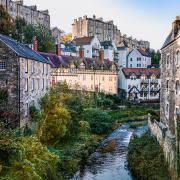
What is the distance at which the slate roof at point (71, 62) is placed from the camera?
65.2m

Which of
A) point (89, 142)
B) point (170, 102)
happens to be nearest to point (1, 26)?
point (89, 142)

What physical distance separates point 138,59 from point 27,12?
40.3 m

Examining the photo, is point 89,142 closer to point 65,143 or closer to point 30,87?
point 65,143

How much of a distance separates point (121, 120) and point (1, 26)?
28.4 metres

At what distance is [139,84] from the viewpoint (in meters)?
82.2

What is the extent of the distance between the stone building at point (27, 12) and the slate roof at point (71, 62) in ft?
118

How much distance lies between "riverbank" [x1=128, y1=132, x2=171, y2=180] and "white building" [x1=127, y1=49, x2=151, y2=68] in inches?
2571

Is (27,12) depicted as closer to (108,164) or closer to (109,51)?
(109,51)

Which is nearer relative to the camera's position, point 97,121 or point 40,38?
point 97,121

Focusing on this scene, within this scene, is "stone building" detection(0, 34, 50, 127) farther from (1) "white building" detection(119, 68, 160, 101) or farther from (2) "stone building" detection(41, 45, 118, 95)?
(1) "white building" detection(119, 68, 160, 101)

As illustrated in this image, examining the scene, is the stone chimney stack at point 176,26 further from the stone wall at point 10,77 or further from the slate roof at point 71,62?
the slate roof at point 71,62

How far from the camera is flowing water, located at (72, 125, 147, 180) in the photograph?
3030 centimetres

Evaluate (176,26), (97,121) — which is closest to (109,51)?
(97,121)

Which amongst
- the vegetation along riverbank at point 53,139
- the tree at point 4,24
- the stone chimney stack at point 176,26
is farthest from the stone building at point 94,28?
the stone chimney stack at point 176,26
